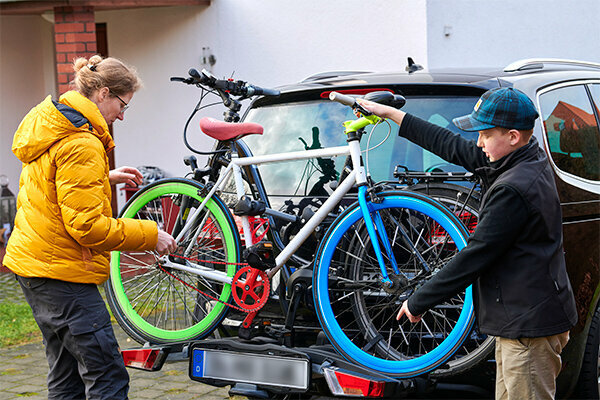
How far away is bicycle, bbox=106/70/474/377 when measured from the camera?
3.43 metres

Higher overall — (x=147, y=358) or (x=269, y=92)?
(x=269, y=92)

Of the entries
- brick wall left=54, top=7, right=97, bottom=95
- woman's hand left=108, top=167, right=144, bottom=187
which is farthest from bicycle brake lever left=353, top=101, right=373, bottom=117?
brick wall left=54, top=7, right=97, bottom=95

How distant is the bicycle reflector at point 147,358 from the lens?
3715 millimetres

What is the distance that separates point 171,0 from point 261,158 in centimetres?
711

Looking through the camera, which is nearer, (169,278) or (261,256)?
(261,256)

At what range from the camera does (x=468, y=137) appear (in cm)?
381

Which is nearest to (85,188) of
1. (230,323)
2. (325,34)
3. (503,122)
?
(230,323)

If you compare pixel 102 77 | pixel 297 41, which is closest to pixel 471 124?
pixel 102 77

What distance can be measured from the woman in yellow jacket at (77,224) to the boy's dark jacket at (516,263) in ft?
4.46

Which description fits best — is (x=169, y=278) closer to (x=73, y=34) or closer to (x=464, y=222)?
(x=464, y=222)

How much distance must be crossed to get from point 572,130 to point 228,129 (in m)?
1.83

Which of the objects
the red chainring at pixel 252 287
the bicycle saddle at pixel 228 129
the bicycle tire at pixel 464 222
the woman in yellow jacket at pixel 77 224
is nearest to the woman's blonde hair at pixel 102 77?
the woman in yellow jacket at pixel 77 224

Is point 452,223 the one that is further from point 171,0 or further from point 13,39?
point 13,39

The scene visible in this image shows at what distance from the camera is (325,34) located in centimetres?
1027
